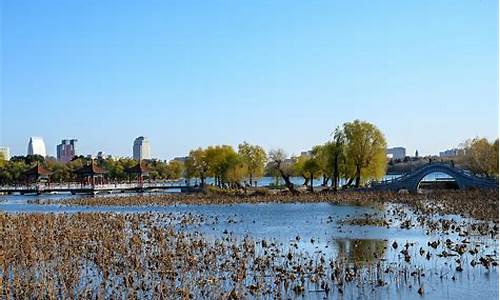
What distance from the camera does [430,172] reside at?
46.3 metres

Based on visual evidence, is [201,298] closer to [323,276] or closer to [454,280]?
[323,276]

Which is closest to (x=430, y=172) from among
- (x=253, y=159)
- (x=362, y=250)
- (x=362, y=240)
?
(x=253, y=159)

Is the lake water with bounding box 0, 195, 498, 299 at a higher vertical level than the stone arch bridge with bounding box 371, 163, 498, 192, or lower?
lower

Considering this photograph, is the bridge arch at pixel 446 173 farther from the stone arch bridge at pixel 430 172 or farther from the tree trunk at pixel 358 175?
the tree trunk at pixel 358 175

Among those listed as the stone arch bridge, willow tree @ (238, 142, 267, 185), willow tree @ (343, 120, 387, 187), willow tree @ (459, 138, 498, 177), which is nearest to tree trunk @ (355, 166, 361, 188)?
willow tree @ (343, 120, 387, 187)

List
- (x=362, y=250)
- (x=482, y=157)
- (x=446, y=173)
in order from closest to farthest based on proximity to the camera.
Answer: (x=362, y=250) → (x=446, y=173) → (x=482, y=157)

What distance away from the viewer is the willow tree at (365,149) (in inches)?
2040

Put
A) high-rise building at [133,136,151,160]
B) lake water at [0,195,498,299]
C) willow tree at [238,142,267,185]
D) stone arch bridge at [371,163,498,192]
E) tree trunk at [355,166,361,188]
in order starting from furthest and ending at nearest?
1. high-rise building at [133,136,151,160]
2. willow tree at [238,142,267,185]
3. tree trunk at [355,166,361,188]
4. stone arch bridge at [371,163,498,192]
5. lake water at [0,195,498,299]

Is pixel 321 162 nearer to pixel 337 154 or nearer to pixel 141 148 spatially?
pixel 337 154

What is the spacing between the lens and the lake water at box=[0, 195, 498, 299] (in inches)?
500

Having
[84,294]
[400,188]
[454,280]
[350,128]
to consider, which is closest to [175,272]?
[84,294]

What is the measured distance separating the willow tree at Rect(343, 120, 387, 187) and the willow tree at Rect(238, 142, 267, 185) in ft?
49.6

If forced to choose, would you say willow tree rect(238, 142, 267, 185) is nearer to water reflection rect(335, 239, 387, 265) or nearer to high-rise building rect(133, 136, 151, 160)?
water reflection rect(335, 239, 387, 265)

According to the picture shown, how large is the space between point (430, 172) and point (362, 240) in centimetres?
2767
